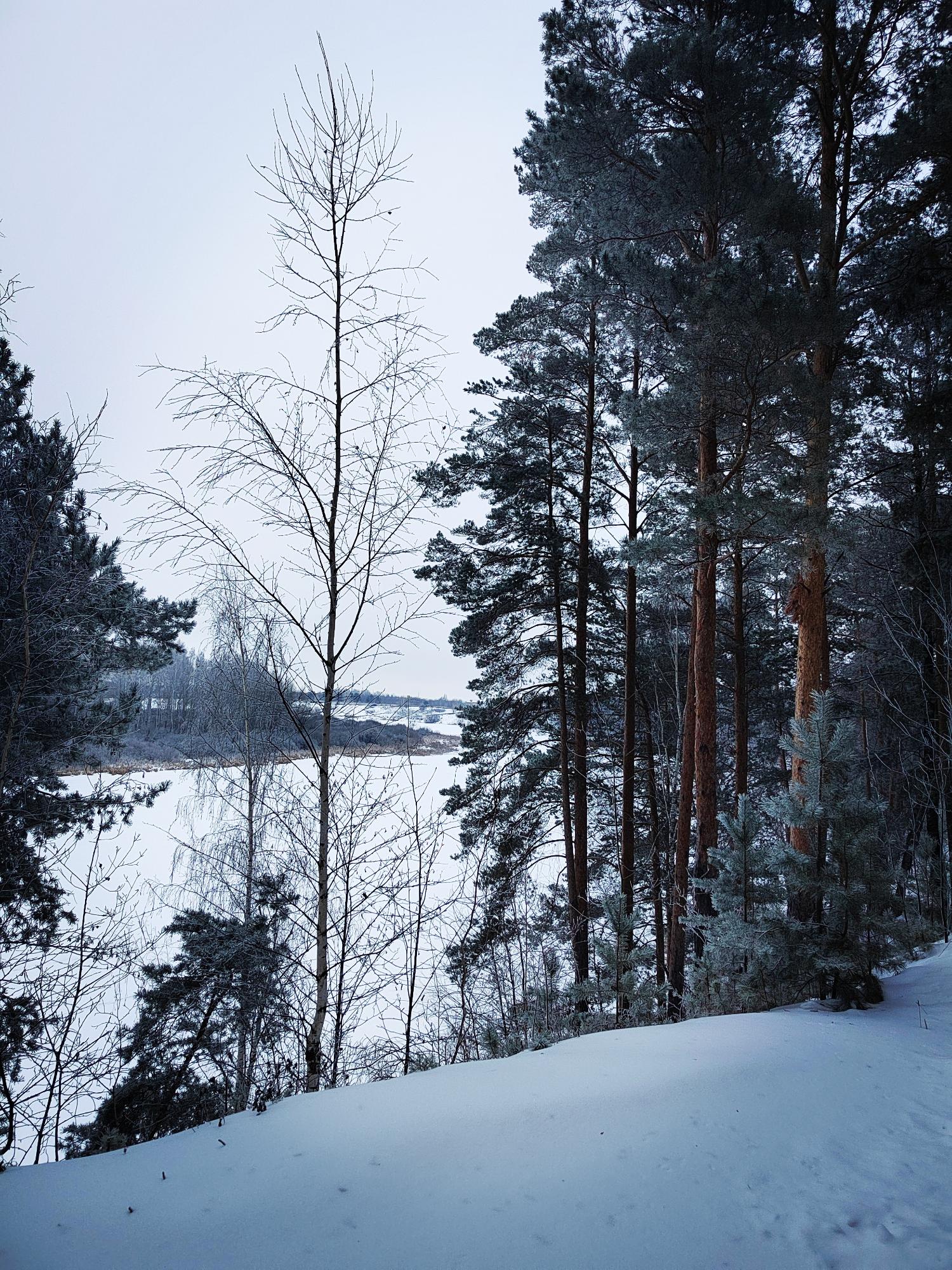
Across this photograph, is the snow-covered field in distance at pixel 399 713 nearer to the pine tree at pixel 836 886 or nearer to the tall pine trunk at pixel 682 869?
the pine tree at pixel 836 886

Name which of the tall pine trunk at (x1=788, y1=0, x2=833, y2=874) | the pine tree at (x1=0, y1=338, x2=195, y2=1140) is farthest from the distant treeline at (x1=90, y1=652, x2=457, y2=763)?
the tall pine trunk at (x1=788, y1=0, x2=833, y2=874)

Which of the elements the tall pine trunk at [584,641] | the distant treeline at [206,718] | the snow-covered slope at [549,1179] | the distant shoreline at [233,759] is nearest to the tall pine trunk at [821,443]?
the tall pine trunk at [584,641]

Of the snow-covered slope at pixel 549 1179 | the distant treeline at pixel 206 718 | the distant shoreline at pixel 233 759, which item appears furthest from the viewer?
the distant treeline at pixel 206 718

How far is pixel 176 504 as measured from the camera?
3025 millimetres

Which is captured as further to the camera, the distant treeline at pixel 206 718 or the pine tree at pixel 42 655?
the distant treeline at pixel 206 718

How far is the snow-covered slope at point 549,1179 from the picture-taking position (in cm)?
155

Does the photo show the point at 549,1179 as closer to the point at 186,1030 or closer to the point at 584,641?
the point at 186,1030

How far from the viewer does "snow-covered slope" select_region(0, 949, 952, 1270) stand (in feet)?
5.08

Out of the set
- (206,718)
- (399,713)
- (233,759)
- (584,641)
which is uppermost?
(584,641)

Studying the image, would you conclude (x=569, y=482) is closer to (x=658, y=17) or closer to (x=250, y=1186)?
(x=658, y=17)

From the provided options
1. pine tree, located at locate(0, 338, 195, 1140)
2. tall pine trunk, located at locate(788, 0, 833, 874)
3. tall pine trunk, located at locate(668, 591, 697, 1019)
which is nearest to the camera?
pine tree, located at locate(0, 338, 195, 1140)

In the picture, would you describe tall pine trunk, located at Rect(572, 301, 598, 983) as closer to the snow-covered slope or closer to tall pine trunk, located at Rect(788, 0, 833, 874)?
tall pine trunk, located at Rect(788, 0, 833, 874)

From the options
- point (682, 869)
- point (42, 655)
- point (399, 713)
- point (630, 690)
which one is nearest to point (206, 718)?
point (42, 655)

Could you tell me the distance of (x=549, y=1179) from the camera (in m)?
1.82
